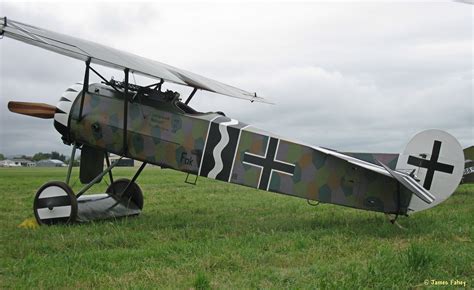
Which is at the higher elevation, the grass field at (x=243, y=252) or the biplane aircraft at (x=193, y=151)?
the biplane aircraft at (x=193, y=151)

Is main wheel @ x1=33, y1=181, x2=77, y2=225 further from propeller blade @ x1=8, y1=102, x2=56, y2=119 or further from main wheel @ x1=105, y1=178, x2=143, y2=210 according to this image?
main wheel @ x1=105, y1=178, x2=143, y2=210

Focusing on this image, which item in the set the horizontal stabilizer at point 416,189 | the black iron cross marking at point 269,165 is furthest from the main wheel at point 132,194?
the horizontal stabilizer at point 416,189

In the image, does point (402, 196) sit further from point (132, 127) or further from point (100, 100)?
Result: point (100, 100)

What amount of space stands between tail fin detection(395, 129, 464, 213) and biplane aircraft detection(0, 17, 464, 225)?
1cm

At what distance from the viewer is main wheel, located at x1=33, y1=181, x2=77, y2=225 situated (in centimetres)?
764

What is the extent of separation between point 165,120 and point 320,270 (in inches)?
174

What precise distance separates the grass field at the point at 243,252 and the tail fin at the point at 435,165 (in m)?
0.51

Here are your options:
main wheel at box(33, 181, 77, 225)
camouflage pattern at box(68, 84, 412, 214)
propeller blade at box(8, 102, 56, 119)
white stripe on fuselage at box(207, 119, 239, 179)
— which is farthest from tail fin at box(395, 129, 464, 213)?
propeller blade at box(8, 102, 56, 119)

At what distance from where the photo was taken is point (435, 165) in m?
7.19

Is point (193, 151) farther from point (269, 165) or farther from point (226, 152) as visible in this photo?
point (269, 165)

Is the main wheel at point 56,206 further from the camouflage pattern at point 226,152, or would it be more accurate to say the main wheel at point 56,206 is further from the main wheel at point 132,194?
the main wheel at point 132,194

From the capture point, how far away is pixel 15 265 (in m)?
5.05

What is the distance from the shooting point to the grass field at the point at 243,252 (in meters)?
4.39

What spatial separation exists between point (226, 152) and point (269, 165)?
2.51 feet
